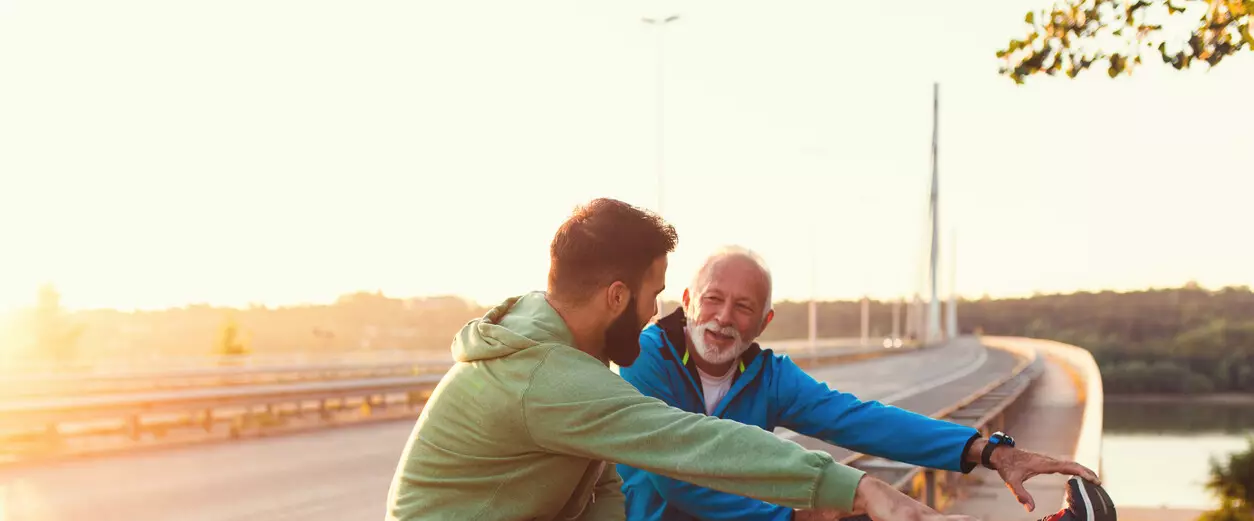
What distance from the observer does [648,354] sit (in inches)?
153

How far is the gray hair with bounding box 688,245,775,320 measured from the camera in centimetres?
420

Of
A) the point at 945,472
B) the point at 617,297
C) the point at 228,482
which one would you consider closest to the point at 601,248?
the point at 617,297

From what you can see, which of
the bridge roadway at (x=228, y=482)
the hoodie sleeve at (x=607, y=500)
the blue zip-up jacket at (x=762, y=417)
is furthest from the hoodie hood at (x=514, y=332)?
the bridge roadway at (x=228, y=482)

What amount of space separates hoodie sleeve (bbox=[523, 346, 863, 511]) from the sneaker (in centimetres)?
75

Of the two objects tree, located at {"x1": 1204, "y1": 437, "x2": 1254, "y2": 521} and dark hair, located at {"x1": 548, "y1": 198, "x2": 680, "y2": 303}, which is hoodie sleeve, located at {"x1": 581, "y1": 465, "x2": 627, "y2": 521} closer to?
dark hair, located at {"x1": 548, "y1": 198, "x2": 680, "y2": 303}

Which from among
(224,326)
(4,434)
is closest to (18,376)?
(4,434)

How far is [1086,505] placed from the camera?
2.77 meters

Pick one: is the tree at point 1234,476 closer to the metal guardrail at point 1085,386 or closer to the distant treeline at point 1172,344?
the metal guardrail at point 1085,386

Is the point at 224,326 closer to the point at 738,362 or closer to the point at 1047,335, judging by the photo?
the point at 738,362

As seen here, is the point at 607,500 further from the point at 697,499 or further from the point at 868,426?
the point at 868,426

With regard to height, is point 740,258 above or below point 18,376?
above

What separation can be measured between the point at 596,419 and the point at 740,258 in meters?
1.91

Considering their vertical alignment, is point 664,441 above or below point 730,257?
below

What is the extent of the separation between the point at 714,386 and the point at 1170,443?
307 feet
